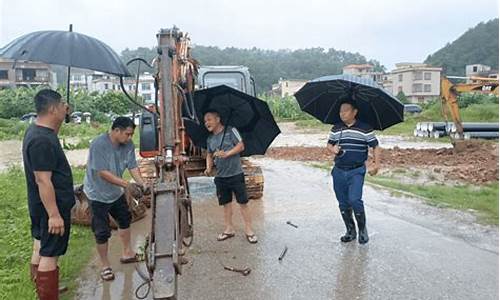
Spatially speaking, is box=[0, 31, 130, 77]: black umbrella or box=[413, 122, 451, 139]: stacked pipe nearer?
box=[0, 31, 130, 77]: black umbrella

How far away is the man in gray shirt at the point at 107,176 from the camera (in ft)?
15.7

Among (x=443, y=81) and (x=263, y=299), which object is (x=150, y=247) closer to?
(x=263, y=299)

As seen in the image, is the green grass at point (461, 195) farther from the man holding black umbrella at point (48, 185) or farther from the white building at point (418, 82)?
the white building at point (418, 82)

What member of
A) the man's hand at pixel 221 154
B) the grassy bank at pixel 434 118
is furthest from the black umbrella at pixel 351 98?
the grassy bank at pixel 434 118

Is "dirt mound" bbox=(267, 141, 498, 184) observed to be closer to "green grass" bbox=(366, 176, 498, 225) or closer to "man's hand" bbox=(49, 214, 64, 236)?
"green grass" bbox=(366, 176, 498, 225)

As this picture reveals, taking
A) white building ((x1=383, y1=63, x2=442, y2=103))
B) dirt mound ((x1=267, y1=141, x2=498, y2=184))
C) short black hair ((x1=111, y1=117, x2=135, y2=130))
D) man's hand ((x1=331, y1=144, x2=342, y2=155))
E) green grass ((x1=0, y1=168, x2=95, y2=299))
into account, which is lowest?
green grass ((x1=0, y1=168, x2=95, y2=299))

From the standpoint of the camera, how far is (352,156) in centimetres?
587

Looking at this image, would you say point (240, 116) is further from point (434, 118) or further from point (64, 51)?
point (434, 118)

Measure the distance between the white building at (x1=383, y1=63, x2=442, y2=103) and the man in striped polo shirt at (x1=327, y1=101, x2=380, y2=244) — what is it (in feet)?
255

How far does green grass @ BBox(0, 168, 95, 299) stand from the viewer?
15.4 feet

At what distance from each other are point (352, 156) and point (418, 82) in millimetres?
82405

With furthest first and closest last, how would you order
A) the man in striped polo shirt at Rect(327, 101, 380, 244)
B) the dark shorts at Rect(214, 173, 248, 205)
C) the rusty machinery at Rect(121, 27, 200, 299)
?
the dark shorts at Rect(214, 173, 248, 205), the man in striped polo shirt at Rect(327, 101, 380, 244), the rusty machinery at Rect(121, 27, 200, 299)

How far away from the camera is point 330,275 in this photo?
5.04 m

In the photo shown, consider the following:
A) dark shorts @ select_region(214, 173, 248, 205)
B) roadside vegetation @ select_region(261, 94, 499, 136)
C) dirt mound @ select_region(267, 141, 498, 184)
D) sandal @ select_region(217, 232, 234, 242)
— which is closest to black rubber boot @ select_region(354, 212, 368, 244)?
dark shorts @ select_region(214, 173, 248, 205)
